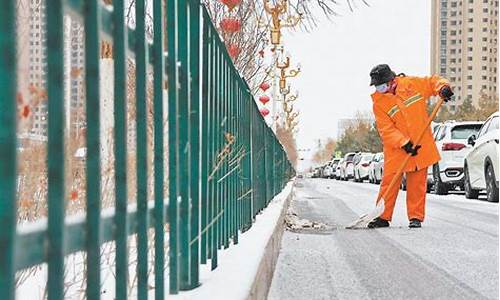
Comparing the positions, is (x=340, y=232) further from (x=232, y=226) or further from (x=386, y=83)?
(x=232, y=226)

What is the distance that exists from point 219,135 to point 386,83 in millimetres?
5208

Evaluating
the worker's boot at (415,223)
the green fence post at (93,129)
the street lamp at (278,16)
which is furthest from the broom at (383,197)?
the green fence post at (93,129)

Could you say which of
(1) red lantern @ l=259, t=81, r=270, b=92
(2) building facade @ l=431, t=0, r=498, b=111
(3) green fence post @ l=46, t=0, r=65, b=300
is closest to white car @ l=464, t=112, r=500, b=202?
(1) red lantern @ l=259, t=81, r=270, b=92

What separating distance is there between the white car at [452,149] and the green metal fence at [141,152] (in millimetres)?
13512

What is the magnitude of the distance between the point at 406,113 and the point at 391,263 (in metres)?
3.40

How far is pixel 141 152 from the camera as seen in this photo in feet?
7.09

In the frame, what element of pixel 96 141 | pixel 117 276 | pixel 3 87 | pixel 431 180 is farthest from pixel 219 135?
pixel 431 180

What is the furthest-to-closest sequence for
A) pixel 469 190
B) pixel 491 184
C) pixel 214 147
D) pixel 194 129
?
1. pixel 469 190
2. pixel 491 184
3. pixel 214 147
4. pixel 194 129

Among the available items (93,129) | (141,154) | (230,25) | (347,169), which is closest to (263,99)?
(230,25)

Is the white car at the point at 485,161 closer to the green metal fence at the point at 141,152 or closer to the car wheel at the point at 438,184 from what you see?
the car wheel at the point at 438,184

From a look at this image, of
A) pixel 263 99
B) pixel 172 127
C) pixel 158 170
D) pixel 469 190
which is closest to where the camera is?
pixel 158 170

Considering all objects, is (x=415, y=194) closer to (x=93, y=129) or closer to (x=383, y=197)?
(x=383, y=197)

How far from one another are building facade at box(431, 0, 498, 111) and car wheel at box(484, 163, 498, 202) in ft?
237

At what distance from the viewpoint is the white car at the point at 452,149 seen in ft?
57.4
